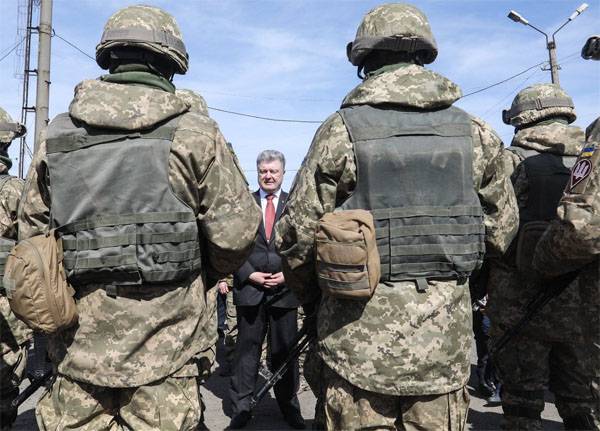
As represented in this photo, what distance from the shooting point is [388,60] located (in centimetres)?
281

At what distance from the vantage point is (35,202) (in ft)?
8.77

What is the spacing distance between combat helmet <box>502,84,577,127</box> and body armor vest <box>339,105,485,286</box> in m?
1.62

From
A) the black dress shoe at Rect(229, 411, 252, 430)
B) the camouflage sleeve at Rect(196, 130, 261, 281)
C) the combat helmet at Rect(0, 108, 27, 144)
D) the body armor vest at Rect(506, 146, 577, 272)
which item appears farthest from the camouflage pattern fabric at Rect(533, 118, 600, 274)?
the combat helmet at Rect(0, 108, 27, 144)

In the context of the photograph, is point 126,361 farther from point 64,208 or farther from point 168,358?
point 64,208

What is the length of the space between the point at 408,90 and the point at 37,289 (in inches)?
72.8

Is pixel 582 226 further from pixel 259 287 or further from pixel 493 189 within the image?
pixel 259 287

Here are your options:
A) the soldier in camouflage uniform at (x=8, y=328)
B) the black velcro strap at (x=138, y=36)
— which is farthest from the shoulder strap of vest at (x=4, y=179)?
the black velcro strap at (x=138, y=36)

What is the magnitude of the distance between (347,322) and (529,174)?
6.31 ft

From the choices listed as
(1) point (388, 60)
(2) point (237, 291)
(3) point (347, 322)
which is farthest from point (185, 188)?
(2) point (237, 291)

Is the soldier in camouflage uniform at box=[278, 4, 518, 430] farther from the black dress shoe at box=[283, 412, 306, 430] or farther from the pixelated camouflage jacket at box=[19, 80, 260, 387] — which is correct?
the black dress shoe at box=[283, 412, 306, 430]

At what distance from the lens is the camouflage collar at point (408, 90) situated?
2598 millimetres

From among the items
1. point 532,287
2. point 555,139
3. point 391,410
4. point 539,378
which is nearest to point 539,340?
point 539,378

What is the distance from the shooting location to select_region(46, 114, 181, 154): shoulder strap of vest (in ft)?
8.16

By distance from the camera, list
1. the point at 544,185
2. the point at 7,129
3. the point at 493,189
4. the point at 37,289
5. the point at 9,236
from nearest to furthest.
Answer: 1. the point at 37,289
2. the point at 493,189
3. the point at 544,185
4. the point at 9,236
5. the point at 7,129
